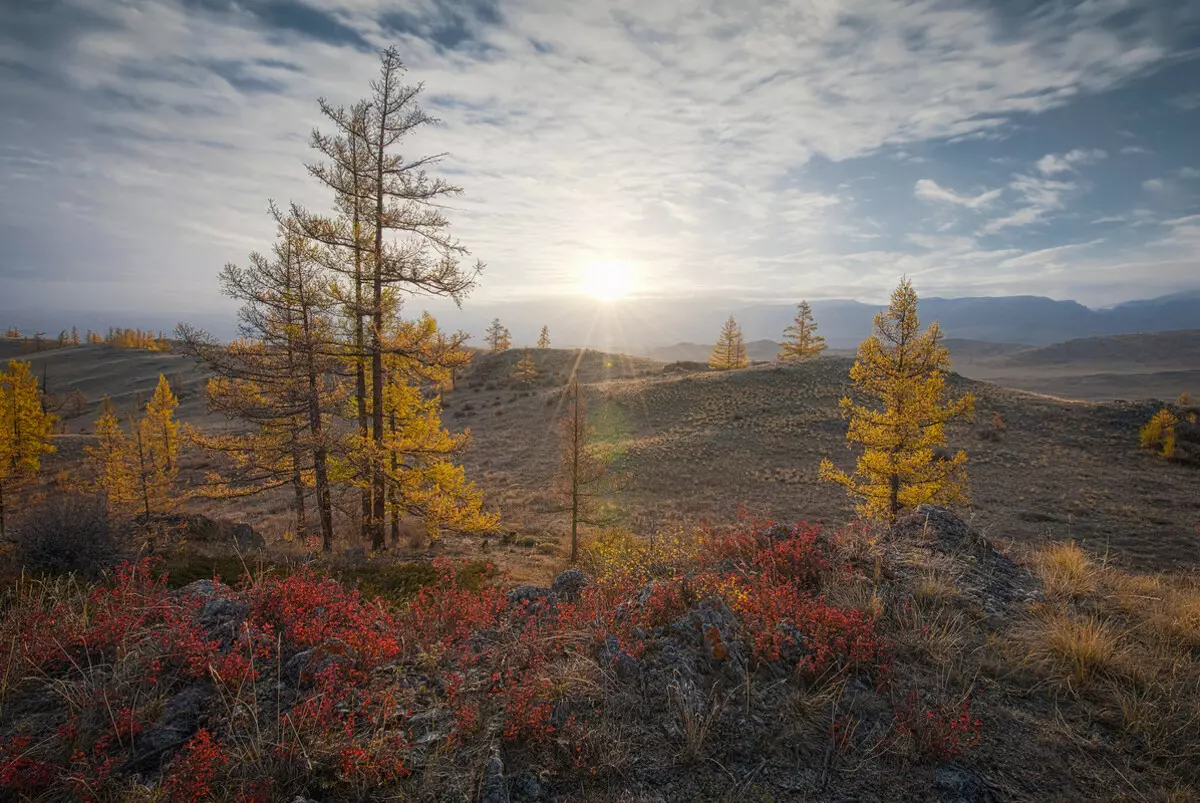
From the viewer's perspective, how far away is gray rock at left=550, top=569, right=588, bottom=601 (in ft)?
21.4

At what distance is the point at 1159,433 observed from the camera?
32.7m

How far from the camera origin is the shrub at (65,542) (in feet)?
24.8

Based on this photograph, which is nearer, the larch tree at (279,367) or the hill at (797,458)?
the larch tree at (279,367)

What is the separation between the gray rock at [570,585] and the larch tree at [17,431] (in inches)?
1191

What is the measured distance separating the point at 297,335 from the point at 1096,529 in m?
31.6

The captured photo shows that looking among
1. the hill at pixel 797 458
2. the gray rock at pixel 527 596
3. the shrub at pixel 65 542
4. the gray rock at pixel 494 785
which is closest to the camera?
the gray rock at pixel 494 785

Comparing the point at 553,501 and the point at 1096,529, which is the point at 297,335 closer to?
the point at 553,501

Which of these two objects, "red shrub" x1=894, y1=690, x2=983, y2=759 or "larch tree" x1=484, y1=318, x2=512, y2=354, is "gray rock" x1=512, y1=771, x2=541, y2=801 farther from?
"larch tree" x1=484, y1=318, x2=512, y2=354

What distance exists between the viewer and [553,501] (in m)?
26.9

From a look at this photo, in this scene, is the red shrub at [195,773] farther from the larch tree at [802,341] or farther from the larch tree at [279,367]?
the larch tree at [802,341]

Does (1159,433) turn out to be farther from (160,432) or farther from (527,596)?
(160,432)

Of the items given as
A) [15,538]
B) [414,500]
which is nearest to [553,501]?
[414,500]

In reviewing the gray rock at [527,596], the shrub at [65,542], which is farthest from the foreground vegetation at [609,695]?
the shrub at [65,542]

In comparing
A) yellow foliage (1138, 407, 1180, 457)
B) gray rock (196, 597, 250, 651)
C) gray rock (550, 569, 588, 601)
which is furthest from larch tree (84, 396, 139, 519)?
yellow foliage (1138, 407, 1180, 457)
